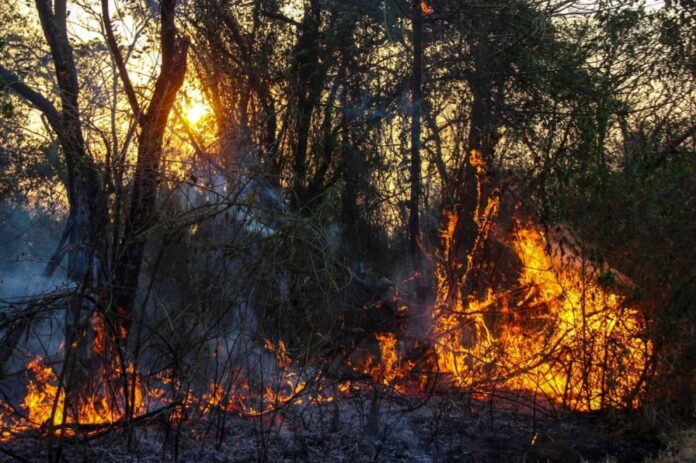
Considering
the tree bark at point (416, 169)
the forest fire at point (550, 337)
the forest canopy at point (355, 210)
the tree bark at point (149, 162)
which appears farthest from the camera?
the tree bark at point (416, 169)

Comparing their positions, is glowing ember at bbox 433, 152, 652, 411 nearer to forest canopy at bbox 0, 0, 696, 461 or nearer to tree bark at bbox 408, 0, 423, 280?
forest canopy at bbox 0, 0, 696, 461

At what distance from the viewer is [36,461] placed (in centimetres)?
540

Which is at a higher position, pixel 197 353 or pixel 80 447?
pixel 197 353

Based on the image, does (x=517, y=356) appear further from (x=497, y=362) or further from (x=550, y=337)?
(x=550, y=337)

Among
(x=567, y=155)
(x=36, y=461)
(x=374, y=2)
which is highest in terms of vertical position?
(x=374, y=2)

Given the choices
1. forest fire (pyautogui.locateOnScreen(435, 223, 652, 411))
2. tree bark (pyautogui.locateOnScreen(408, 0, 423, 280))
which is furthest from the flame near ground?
tree bark (pyautogui.locateOnScreen(408, 0, 423, 280))

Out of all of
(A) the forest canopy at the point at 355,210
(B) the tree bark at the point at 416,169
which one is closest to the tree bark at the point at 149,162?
(A) the forest canopy at the point at 355,210

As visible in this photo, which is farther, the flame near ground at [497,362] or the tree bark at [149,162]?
the tree bark at [149,162]

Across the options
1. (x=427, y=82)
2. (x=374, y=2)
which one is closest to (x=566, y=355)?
(x=427, y=82)

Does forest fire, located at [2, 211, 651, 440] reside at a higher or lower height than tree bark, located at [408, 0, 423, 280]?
lower

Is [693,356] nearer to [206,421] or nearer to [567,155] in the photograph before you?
[567,155]

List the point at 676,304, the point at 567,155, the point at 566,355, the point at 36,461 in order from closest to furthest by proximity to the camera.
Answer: the point at 36,461, the point at 676,304, the point at 566,355, the point at 567,155

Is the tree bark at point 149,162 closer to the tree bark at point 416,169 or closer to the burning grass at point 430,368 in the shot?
the burning grass at point 430,368

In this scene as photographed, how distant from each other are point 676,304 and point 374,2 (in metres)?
7.44
